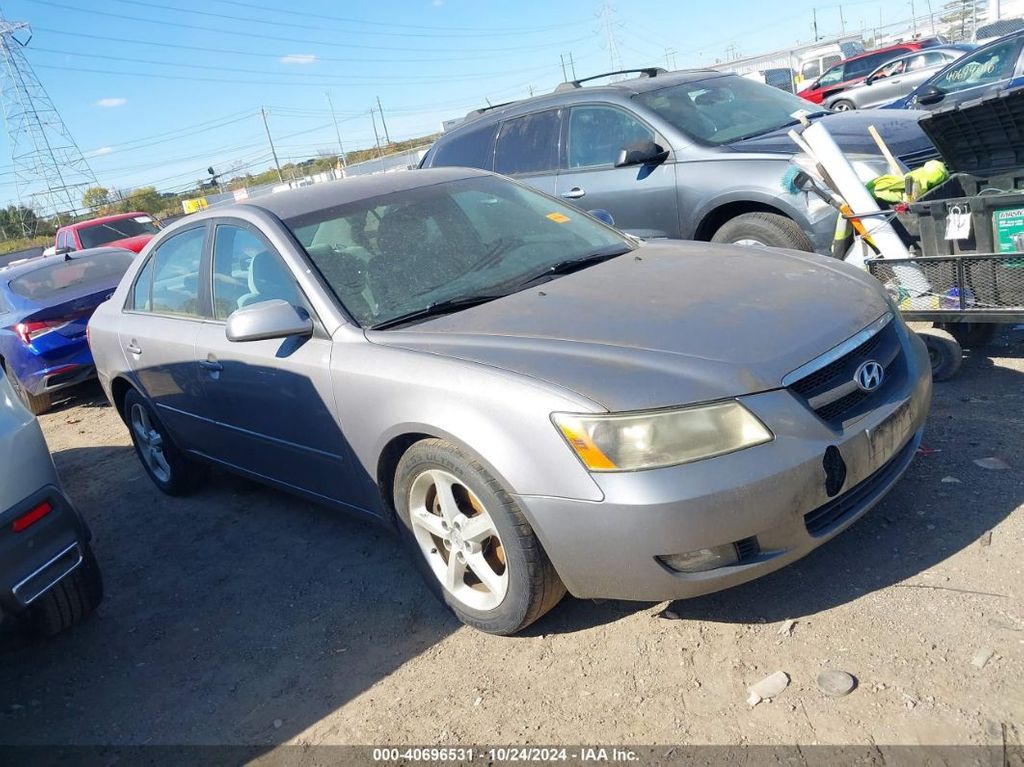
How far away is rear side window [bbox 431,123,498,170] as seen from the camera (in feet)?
23.6

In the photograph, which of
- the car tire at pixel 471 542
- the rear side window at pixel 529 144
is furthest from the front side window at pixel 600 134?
the car tire at pixel 471 542

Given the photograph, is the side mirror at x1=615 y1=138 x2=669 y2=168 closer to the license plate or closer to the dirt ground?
the dirt ground

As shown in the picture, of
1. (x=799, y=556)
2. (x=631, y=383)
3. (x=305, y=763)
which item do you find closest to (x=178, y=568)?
(x=305, y=763)

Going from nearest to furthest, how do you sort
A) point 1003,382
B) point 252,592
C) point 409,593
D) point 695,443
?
point 695,443 → point 409,593 → point 252,592 → point 1003,382

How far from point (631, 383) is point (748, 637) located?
0.98m

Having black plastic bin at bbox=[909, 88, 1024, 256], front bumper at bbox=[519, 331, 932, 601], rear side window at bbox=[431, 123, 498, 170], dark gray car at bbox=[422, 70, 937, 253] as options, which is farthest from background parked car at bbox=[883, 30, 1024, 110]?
front bumper at bbox=[519, 331, 932, 601]

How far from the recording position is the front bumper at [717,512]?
2391 millimetres

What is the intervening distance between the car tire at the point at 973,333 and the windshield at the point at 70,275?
7.64 metres

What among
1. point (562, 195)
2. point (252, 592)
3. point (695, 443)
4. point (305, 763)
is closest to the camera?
point (695, 443)

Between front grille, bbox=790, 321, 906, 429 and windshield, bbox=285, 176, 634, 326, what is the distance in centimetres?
133

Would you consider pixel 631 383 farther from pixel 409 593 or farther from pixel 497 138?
pixel 497 138

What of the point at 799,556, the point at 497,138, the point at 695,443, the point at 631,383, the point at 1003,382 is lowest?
the point at 1003,382

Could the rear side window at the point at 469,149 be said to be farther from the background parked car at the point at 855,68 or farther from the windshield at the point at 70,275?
the background parked car at the point at 855,68

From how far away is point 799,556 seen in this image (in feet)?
8.47
